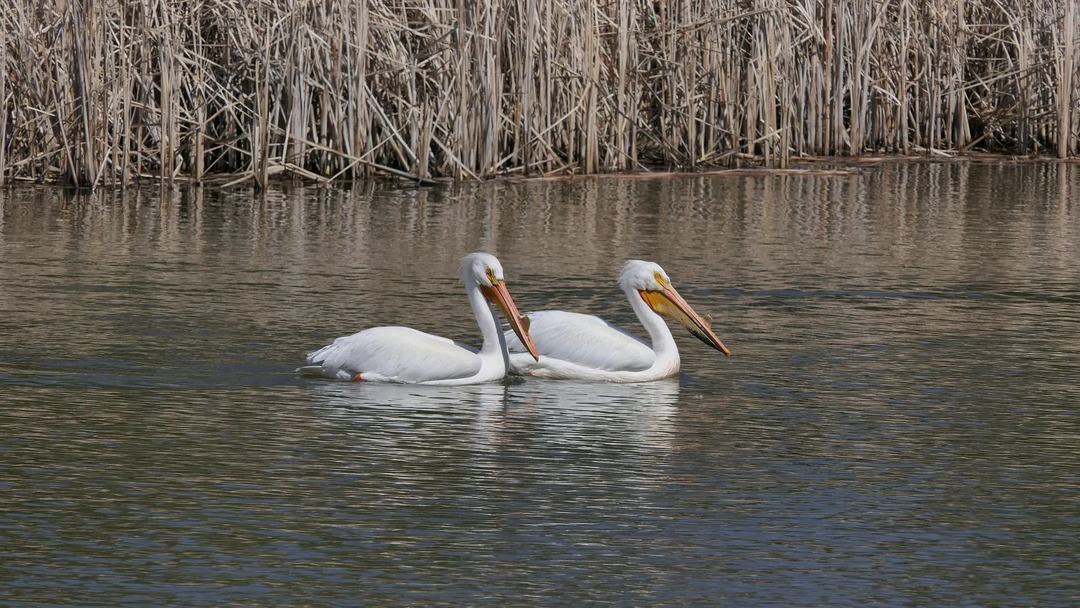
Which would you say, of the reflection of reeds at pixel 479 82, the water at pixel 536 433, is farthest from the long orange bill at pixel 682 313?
the reflection of reeds at pixel 479 82

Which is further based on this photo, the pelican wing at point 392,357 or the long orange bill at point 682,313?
the long orange bill at point 682,313

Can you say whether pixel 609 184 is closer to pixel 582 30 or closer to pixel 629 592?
pixel 582 30

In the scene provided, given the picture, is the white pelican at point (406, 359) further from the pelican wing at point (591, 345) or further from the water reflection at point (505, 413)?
the pelican wing at point (591, 345)

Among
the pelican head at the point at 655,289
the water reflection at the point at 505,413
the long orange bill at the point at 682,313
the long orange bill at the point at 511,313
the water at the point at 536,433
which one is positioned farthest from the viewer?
the pelican head at the point at 655,289

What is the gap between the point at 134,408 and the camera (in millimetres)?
6043

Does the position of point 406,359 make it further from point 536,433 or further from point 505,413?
point 536,433

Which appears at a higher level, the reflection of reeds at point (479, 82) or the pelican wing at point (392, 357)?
the reflection of reeds at point (479, 82)

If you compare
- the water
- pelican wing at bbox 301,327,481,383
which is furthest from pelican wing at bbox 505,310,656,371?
pelican wing at bbox 301,327,481,383

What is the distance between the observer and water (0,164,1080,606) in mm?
4160

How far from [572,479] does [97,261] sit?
531 cm

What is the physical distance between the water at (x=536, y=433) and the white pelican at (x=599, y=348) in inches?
3.8

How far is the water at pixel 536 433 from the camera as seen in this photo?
4160 mm

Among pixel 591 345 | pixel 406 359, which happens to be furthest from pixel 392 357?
pixel 591 345

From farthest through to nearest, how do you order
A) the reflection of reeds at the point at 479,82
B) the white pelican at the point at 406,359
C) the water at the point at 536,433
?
the reflection of reeds at the point at 479,82, the white pelican at the point at 406,359, the water at the point at 536,433
